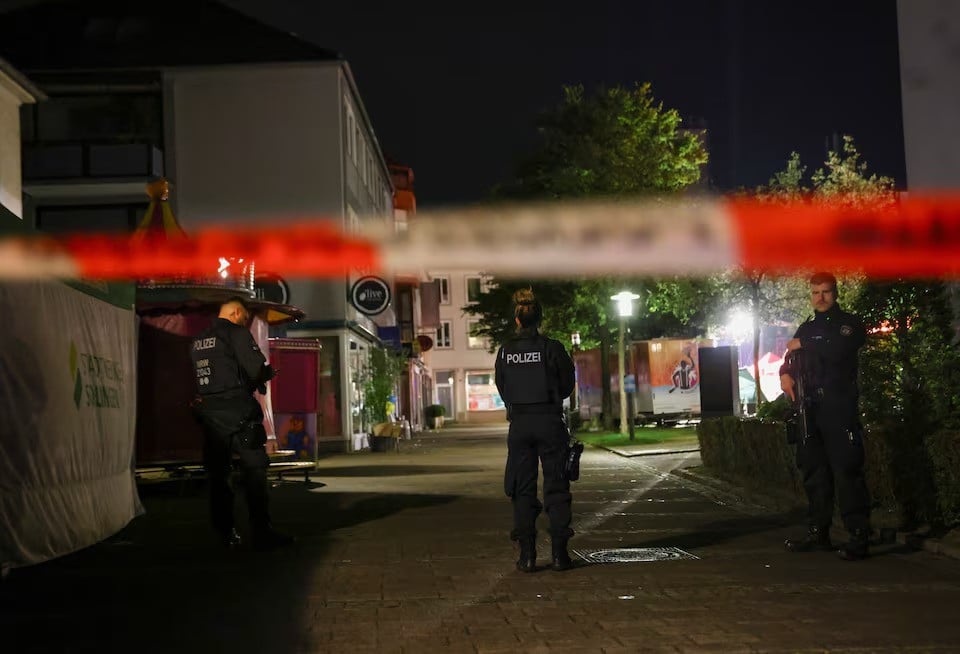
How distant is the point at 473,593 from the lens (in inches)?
309

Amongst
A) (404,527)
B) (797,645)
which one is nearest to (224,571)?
(404,527)

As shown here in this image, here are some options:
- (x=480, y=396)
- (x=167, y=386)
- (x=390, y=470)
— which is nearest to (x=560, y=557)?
(x=167, y=386)

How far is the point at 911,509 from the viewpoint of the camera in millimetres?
10180

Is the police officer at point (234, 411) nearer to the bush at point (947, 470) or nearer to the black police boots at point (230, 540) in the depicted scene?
the black police boots at point (230, 540)

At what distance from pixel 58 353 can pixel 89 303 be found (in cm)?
128

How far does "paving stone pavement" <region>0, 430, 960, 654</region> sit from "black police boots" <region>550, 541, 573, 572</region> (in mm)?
69

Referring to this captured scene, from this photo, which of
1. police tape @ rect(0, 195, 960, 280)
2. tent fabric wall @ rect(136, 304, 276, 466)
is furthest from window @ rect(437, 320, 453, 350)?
tent fabric wall @ rect(136, 304, 276, 466)

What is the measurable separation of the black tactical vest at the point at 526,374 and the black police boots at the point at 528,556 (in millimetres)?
969

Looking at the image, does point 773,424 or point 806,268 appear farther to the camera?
point 806,268

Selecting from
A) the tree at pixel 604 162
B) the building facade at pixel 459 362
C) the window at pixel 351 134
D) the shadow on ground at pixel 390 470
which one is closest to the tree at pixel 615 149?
the tree at pixel 604 162

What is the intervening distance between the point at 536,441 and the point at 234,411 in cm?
299

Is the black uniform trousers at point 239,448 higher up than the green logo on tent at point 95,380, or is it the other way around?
the green logo on tent at point 95,380

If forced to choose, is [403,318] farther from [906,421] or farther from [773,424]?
[906,421]

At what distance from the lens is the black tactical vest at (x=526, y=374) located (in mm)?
8734
